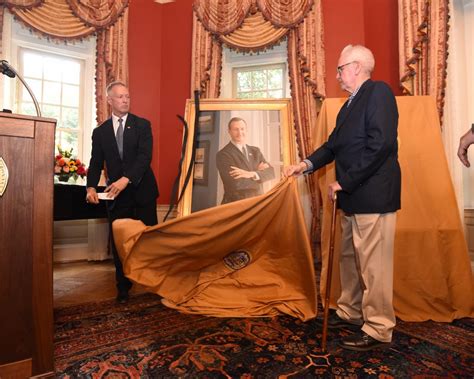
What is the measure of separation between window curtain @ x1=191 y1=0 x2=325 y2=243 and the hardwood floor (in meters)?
2.39

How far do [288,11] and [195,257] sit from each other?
342 cm

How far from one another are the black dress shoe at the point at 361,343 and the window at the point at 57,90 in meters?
4.31

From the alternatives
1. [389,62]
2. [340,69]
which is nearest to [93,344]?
[340,69]

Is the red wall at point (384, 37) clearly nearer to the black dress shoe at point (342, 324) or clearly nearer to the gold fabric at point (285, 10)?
the gold fabric at point (285, 10)

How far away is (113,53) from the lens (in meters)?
4.58

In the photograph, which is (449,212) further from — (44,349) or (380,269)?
(44,349)

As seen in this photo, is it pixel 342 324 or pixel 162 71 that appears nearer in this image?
pixel 342 324

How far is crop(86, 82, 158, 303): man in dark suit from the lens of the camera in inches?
111

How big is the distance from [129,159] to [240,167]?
1159 mm

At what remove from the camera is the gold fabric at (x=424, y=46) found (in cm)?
342

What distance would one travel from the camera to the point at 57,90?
4793mm

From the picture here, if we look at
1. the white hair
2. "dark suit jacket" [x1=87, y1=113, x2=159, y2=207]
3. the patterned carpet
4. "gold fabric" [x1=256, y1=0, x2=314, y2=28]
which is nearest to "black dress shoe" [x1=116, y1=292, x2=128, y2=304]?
the patterned carpet

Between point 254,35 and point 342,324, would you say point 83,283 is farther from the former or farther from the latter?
point 254,35

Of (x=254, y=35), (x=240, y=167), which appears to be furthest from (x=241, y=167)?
(x=254, y=35)
